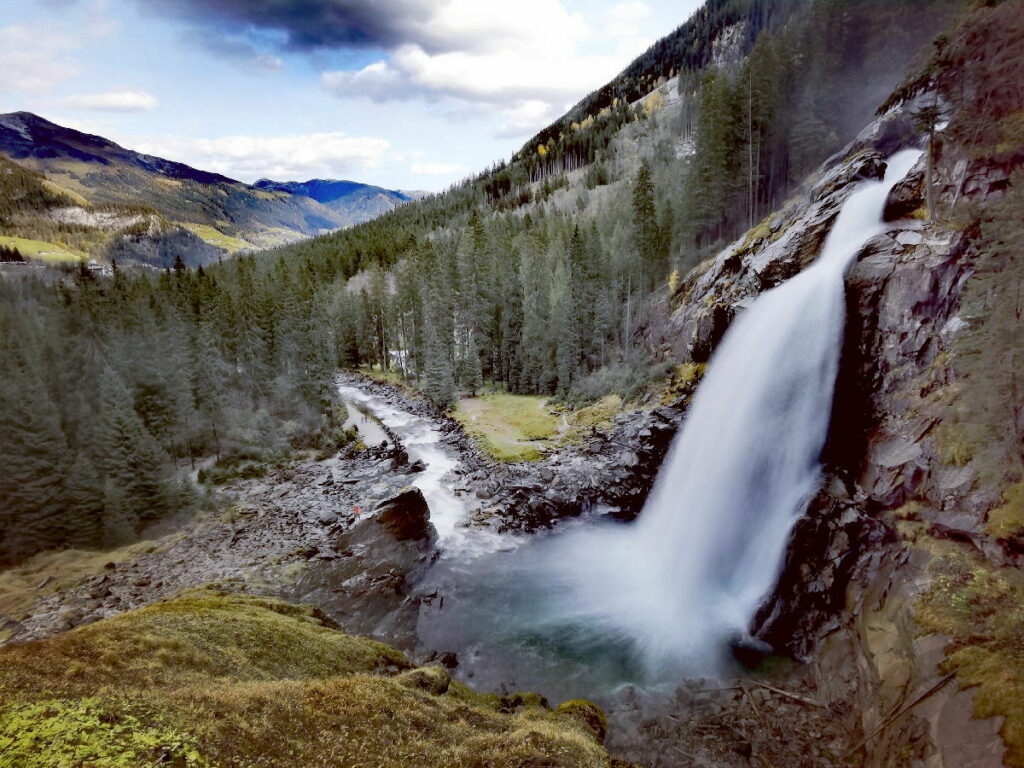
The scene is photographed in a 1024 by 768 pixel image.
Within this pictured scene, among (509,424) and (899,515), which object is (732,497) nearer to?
(899,515)

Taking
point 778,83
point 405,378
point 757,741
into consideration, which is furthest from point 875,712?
point 405,378

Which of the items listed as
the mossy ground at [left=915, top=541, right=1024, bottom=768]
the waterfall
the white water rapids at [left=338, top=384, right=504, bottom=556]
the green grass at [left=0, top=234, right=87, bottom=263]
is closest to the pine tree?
the white water rapids at [left=338, top=384, right=504, bottom=556]

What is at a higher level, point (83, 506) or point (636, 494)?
point (83, 506)

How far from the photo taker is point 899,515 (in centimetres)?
1812

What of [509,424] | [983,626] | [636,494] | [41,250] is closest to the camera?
[983,626]

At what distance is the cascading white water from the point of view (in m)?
20.2

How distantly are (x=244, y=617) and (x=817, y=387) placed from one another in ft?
82.5

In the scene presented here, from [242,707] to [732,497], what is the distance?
2105 cm

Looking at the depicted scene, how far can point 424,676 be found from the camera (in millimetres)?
13820

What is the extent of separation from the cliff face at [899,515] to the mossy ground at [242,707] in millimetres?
8434

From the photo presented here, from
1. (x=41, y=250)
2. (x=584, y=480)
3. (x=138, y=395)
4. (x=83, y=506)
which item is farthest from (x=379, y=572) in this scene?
(x=41, y=250)

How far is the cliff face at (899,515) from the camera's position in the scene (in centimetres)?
1290

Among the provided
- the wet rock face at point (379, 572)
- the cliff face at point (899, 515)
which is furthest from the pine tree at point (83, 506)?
the cliff face at point (899, 515)

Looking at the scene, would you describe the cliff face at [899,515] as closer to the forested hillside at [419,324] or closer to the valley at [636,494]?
the valley at [636,494]
